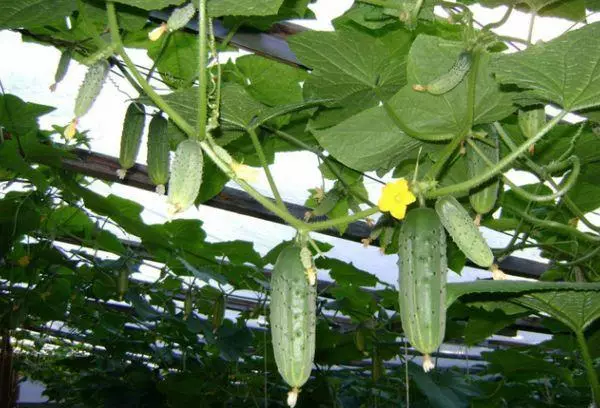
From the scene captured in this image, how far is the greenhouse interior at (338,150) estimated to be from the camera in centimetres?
123

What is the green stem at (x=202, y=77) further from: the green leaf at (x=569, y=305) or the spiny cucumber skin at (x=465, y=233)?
the green leaf at (x=569, y=305)

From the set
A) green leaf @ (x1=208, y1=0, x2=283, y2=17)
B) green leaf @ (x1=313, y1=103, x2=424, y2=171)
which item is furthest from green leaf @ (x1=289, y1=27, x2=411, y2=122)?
green leaf @ (x1=208, y1=0, x2=283, y2=17)

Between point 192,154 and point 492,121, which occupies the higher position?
point 492,121

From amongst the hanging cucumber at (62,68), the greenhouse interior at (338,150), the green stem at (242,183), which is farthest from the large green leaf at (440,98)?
the hanging cucumber at (62,68)

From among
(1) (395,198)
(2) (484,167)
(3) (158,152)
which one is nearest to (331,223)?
(1) (395,198)

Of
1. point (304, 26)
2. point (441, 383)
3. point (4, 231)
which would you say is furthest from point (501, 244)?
point (4, 231)

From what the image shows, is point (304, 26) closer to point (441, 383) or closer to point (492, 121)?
point (492, 121)

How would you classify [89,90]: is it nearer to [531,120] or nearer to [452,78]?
[452,78]

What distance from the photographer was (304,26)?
2.90 metres

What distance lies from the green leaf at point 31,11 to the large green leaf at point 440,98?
0.83 metres

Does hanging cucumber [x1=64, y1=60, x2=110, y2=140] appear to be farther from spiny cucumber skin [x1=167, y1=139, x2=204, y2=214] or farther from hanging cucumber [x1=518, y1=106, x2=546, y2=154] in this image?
hanging cucumber [x1=518, y1=106, x2=546, y2=154]

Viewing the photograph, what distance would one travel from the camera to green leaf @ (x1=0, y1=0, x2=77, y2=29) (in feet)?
5.34

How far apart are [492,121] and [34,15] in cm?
112

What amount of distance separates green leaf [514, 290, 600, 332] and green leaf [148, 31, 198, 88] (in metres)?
1.32
